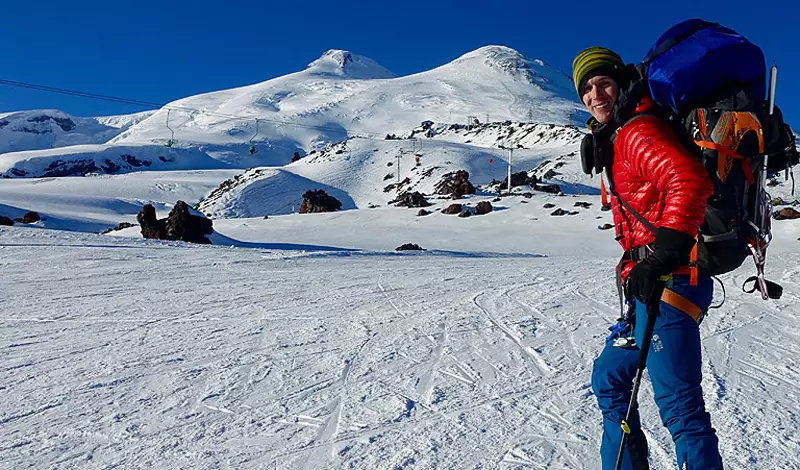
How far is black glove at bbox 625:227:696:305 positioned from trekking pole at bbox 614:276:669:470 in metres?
0.08

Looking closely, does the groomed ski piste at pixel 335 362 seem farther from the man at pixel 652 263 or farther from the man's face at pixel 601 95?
the man's face at pixel 601 95

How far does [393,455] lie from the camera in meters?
3.08

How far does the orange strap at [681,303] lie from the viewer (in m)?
2.27

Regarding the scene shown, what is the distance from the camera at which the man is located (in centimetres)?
208

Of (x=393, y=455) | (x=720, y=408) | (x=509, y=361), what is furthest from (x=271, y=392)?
(x=720, y=408)

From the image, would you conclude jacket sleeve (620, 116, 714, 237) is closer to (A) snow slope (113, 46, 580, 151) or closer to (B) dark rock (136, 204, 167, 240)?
(B) dark rock (136, 204, 167, 240)

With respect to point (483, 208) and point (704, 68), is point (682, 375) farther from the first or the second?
point (483, 208)

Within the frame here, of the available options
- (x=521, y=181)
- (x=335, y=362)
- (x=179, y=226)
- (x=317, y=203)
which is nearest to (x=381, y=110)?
(x=521, y=181)

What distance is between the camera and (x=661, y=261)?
6.86ft

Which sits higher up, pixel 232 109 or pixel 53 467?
pixel 232 109

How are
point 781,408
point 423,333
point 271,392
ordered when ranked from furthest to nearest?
point 423,333
point 271,392
point 781,408

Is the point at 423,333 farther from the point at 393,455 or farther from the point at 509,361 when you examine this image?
the point at 393,455

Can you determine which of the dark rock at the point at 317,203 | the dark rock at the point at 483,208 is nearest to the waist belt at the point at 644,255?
the dark rock at the point at 483,208

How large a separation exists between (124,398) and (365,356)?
196 centimetres
